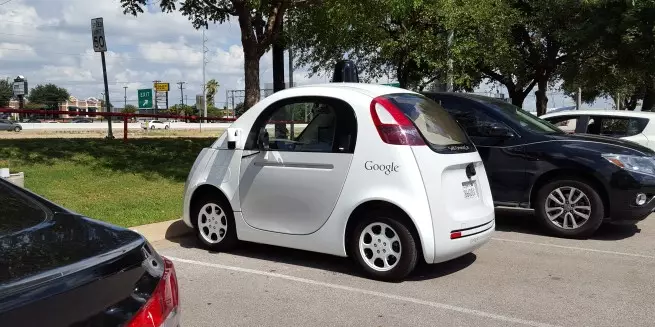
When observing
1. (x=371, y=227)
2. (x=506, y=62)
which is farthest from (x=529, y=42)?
(x=371, y=227)

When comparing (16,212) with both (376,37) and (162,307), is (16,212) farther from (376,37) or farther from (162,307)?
(376,37)

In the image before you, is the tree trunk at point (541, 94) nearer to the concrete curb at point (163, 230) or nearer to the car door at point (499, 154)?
the car door at point (499, 154)

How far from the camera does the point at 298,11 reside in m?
14.5

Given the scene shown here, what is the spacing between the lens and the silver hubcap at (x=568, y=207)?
6.93m

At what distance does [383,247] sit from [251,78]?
834 centimetres

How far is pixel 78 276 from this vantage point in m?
1.99

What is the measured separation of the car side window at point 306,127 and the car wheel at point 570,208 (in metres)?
3.11

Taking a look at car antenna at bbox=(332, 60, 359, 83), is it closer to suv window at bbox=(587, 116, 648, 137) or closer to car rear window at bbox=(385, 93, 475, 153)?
car rear window at bbox=(385, 93, 475, 153)

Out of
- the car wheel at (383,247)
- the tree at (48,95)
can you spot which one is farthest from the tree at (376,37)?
the tree at (48,95)

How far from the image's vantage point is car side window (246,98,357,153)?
5.33 m

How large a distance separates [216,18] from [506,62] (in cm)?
A: 1031

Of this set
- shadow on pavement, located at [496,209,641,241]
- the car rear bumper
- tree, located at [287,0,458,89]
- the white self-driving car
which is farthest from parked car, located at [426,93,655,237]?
tree, located at [287,0,458,89]

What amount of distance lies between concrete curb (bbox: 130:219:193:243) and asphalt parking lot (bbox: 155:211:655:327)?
0.58 ft

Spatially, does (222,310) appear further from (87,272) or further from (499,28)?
(499,28)
